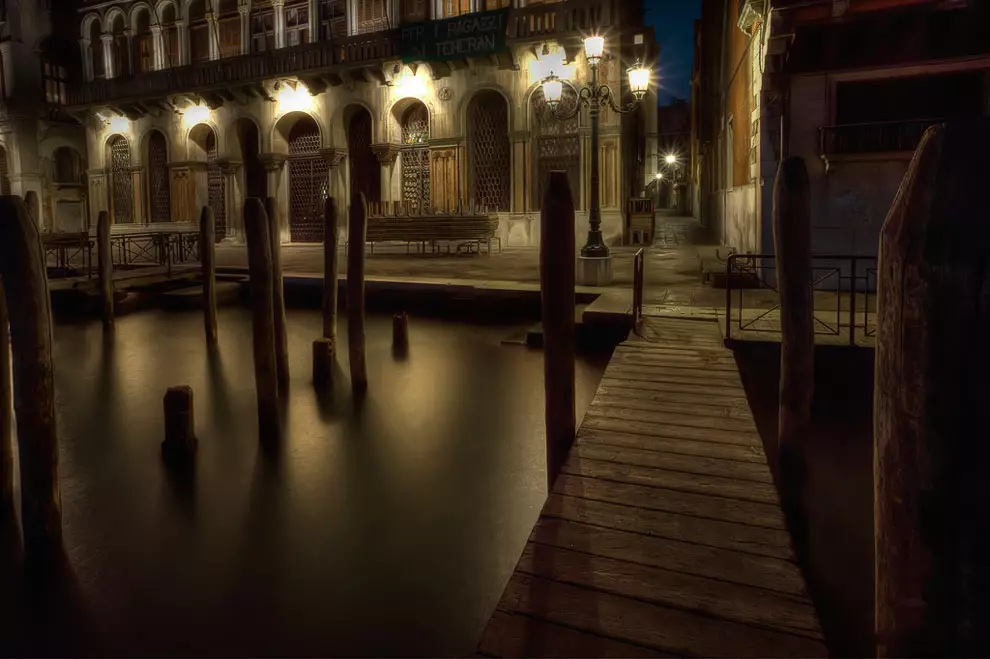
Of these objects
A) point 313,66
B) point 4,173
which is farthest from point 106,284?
point 4,173

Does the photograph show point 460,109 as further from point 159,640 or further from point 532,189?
point 159,640

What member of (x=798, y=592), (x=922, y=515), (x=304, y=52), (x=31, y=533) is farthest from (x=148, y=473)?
(x=304, y=52)

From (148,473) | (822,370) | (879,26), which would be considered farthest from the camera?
(879,26)

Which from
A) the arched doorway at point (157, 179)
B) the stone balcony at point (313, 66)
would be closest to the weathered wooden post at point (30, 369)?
the stone balcony at point (313, 66)

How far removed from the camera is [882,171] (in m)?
8.48

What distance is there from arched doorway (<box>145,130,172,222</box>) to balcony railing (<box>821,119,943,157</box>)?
19252 mm

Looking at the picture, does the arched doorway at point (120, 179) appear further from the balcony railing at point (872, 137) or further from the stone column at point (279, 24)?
the balcony railing at point (872, 137)

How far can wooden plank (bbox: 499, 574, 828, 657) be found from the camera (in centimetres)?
227

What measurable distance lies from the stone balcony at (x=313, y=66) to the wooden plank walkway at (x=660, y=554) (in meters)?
11.9

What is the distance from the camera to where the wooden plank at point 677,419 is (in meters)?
4.19

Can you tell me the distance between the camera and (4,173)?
2444cm

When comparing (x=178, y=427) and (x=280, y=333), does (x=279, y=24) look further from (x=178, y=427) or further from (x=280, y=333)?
(x=178, y=427)

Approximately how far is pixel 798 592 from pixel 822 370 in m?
3.87

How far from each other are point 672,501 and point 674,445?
0.70 meters
